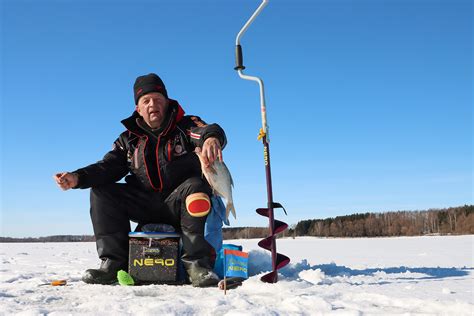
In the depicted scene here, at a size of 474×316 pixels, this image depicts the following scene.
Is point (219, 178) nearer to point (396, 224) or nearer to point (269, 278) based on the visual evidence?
point (269, 278)

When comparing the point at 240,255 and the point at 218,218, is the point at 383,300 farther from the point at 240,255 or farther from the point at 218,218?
the point at 218,218

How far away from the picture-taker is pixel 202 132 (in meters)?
3.36

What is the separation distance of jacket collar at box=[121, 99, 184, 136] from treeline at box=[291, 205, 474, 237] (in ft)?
170

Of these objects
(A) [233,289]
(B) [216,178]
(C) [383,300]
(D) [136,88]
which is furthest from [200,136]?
(C) [383,300]

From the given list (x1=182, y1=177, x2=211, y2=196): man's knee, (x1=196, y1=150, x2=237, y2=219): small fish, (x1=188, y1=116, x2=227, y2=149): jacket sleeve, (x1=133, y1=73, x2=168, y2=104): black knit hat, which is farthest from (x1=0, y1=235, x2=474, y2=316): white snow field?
(x1=133, y1=73, x2=168, y2=104): black knit hat

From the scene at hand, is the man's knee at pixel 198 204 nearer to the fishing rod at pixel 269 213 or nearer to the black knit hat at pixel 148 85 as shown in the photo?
the fishing rod at pixel 269 213

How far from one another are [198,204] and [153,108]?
95 centimetres

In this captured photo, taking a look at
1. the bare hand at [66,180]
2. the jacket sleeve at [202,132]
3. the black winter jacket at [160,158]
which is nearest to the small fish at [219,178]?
the jacket sleeve at [202,132]

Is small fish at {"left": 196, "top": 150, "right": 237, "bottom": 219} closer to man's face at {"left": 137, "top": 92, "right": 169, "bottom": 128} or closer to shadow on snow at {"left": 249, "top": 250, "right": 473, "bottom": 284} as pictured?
man's face at {"left": 137, "top": 92, "right": 169, "bottom": 128}

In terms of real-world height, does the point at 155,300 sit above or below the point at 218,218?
below

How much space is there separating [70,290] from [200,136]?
1.45 meters

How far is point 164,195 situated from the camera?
3684 millimetres

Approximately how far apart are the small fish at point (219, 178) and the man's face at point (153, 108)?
0.76 metres

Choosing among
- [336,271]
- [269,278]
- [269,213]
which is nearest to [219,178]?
[269,213]
